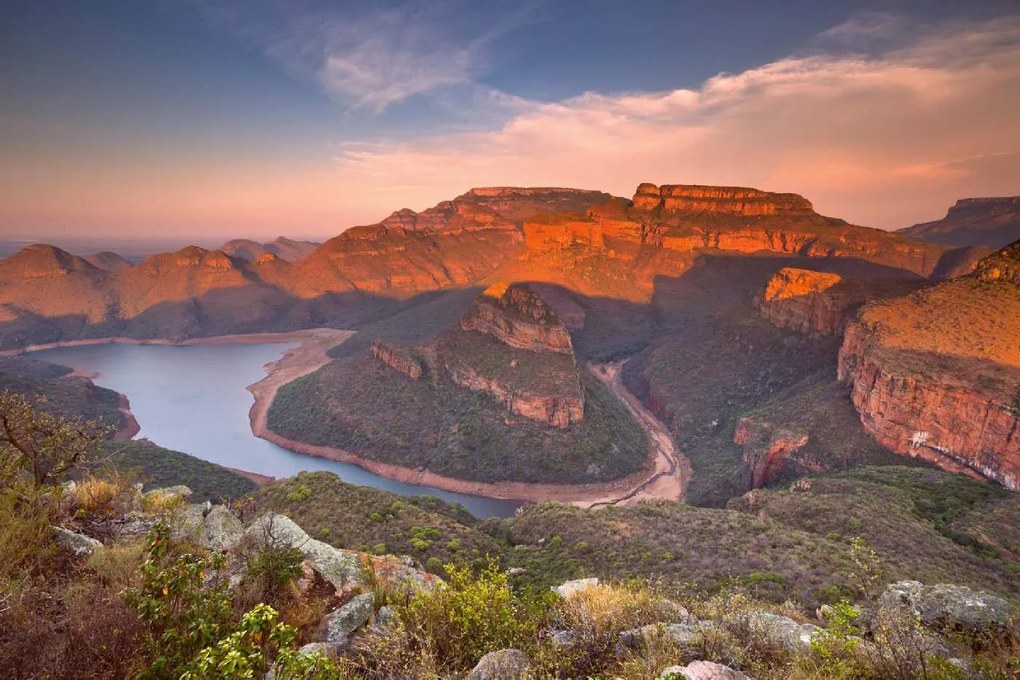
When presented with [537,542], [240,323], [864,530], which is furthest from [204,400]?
[864,530]

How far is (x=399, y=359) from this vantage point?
7219cm

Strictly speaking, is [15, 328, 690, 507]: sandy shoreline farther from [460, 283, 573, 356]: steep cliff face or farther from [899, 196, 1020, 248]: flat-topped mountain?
[899, 196, 1020, 248]: flat-topped mountain

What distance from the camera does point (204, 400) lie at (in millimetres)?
92938

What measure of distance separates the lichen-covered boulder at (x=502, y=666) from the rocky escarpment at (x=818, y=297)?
76021mm

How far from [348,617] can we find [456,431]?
5522 centimetres

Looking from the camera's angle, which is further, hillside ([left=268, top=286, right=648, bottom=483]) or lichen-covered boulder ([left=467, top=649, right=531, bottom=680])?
hillside ([left=268, top=286, right=648, bottom=483])

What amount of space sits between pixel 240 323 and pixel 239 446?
9119 cm

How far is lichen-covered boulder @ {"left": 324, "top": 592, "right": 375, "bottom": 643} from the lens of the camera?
Result: 7.71 m

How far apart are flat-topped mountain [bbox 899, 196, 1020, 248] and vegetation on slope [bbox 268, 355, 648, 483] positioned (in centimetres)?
16772

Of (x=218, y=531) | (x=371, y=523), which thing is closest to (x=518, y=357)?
(x=371, y=523)

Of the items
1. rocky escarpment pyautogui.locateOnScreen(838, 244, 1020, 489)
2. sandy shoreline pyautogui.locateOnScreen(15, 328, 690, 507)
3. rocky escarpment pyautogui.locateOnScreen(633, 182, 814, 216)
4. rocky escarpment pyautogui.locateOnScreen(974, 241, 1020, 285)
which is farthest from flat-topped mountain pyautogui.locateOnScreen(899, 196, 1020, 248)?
sandy shoreline pyautogui.locateOnScreen(15, 328, 690, 507)

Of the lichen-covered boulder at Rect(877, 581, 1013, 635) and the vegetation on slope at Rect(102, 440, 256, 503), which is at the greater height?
the lichen-covered boulder at Rect(877, 581, 1013, 635)

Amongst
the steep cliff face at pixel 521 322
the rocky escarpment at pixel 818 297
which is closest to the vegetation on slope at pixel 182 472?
the steep cliff face at pixel 521 322

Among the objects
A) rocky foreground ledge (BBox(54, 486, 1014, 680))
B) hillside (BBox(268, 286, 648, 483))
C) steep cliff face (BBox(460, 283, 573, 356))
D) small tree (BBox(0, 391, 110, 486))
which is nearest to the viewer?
rocky foreground ledge (BBox(54, 486, 1014, 680))
